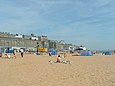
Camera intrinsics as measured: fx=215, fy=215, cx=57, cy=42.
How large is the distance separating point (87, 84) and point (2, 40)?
82984mm

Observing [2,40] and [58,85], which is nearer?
[58,85]

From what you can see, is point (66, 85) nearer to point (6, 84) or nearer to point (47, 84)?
point (47, 84)

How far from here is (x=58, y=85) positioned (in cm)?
726

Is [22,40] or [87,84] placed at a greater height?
[22,40]

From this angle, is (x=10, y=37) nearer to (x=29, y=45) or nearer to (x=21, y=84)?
(x=29, y=45)

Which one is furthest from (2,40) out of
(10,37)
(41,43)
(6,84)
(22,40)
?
(6,84)

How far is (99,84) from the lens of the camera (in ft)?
24.4

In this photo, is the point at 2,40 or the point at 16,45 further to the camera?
the point at 16,45

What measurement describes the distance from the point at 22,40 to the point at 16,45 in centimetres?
481

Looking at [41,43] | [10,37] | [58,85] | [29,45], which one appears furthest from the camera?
[41,43]

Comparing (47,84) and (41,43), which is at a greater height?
(41,43)

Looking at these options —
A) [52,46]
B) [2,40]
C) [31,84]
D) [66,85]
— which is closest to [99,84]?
[66,85]

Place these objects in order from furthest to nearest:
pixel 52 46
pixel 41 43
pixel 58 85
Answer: pixel 52 46, pixel 41 43, pixel 58 85

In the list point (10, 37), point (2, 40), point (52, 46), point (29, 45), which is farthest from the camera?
point (52, 46)
